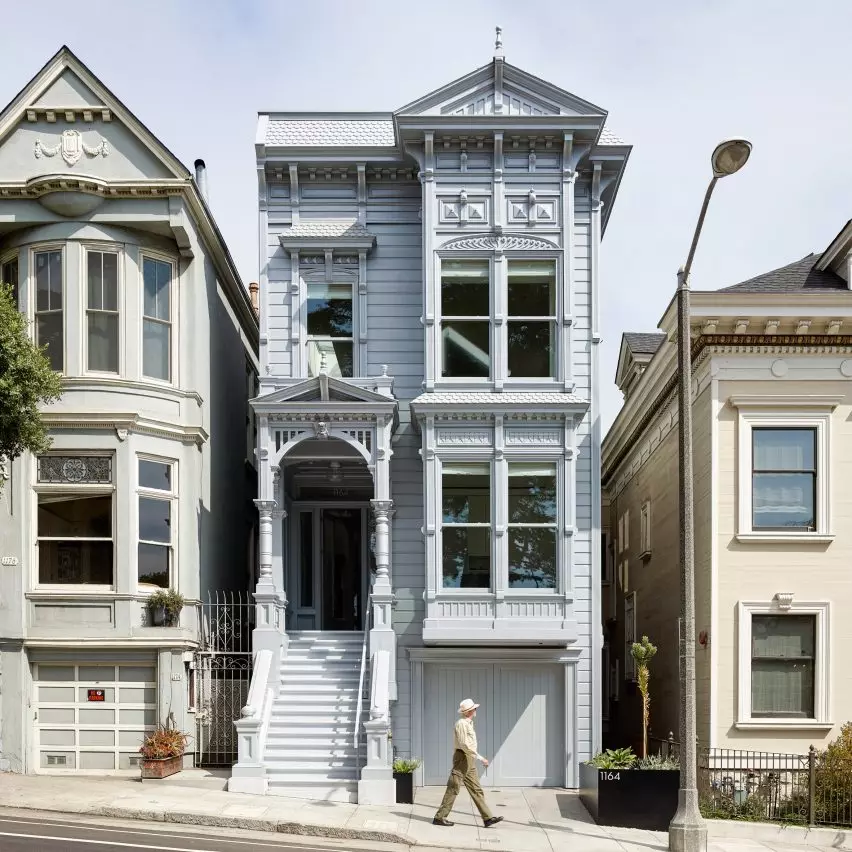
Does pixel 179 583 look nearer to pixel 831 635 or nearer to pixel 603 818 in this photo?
pixel 603 818

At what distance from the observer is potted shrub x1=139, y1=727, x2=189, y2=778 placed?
18062 millimetres

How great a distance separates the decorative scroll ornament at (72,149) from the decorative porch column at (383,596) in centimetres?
763

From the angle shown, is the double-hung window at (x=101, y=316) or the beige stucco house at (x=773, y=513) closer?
the beige stucco house at (x=773, y=513)

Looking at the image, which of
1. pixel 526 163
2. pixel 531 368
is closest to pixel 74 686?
pixel 531 368

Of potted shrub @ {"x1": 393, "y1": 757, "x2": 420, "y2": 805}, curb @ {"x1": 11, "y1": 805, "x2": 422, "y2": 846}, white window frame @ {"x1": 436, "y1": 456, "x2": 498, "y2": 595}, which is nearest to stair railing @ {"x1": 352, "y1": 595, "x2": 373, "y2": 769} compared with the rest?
potted shrub @ {"x1": 393, "y1": 757, "x2": 420, "y2": 805}

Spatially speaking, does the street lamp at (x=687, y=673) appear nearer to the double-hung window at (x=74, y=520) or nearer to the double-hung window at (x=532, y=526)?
the double-hung window at (x=532, y=526)

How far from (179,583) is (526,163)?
9.41 metres

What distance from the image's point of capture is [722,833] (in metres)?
16.2

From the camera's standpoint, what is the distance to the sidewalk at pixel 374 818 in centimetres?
1490

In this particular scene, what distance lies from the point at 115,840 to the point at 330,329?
10.1 m

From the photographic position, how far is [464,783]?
1564cm

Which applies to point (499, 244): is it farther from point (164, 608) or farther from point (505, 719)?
point (164, 608)

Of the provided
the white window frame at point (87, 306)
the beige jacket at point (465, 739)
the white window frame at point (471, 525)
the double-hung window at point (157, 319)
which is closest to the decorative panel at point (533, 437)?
the white window frame at point (471, 525)

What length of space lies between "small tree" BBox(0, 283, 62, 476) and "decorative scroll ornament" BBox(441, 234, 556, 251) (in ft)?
23.2
